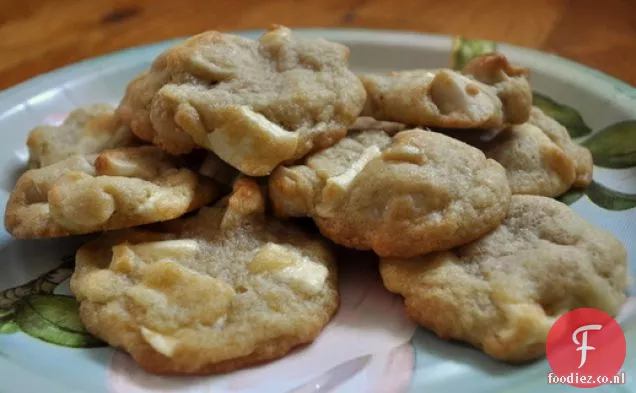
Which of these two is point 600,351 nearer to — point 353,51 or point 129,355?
point 129,355

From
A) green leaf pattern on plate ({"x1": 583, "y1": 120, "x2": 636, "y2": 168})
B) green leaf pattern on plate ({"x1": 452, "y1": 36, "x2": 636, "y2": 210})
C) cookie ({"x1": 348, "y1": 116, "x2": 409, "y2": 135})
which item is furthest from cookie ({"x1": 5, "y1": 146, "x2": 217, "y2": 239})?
green leaf pattern on plate ({"x1": 583, "y1": 120, "x2": 636, "y2": 168})

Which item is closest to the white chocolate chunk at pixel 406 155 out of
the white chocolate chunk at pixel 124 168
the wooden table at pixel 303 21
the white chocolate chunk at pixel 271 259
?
the white chocolate chunk at pixel 271 259

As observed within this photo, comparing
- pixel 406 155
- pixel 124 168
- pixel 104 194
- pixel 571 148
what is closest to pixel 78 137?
pixel 124 168

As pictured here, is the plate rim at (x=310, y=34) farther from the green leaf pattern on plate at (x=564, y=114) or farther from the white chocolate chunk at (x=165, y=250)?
the white chocolate chunk at (x=165, y=250)

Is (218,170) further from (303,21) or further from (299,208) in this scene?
(303,21)

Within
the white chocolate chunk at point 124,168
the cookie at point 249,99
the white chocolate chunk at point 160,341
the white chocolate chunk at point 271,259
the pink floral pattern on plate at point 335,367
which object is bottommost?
the pink floral pattern on plate at point 335,367
